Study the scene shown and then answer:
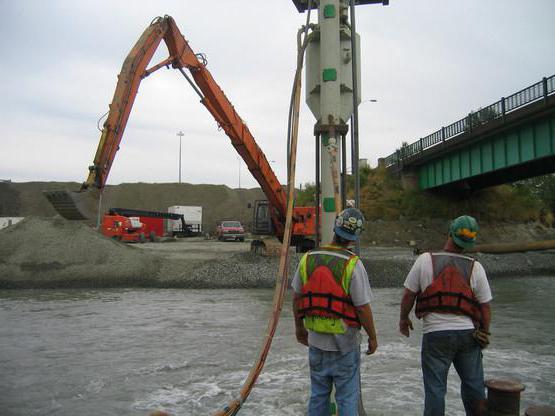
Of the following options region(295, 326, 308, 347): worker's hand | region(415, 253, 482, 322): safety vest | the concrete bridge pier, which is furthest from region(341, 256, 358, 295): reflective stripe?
the concrete bridge pier

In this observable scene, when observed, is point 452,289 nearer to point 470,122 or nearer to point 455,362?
point 455,362

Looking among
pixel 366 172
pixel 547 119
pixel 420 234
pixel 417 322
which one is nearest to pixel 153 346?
pixel 417 322

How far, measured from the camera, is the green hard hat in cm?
390

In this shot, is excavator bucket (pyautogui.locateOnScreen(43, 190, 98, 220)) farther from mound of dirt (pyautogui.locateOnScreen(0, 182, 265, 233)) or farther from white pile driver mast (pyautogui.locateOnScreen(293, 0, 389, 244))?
mound of dirt (pyautogui.locateOnScreen(0, 182, 265, 233))

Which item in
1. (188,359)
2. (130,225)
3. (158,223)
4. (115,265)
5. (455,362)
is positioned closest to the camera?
(455,362)

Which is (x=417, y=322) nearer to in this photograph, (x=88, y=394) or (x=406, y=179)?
(x=88, y=394)

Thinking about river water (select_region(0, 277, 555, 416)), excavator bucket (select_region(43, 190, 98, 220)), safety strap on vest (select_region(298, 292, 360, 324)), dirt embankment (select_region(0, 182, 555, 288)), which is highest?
excavator bucket (select_region(43, 190, 98, 220))

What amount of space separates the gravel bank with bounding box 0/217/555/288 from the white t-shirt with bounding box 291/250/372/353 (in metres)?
15.4

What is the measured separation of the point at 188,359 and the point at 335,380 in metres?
5.39

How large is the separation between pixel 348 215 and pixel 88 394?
15.7ft

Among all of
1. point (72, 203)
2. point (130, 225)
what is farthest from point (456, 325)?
point (130, 225)

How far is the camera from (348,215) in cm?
363

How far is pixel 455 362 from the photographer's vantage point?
3.88 m

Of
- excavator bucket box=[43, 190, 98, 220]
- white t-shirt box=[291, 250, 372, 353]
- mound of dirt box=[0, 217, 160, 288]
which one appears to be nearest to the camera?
white t-shirt box=[291, 250, 372, 353]
